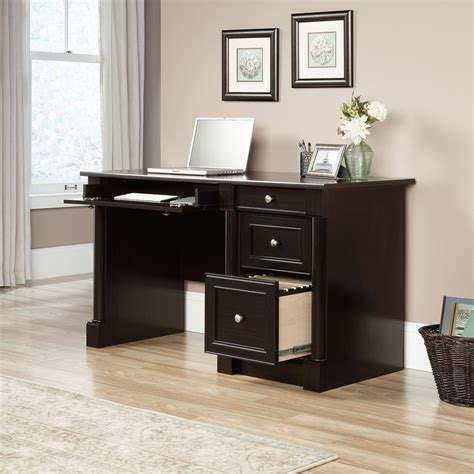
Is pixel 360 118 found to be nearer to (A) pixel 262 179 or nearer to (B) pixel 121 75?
(A) pixel 262 179

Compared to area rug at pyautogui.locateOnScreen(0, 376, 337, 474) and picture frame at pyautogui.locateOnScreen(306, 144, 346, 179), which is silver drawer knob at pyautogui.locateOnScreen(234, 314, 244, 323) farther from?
picture frame at pyautogui.locateOnScreen(306, 144, 346, 179)

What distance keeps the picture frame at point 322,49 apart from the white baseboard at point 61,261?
267 cm

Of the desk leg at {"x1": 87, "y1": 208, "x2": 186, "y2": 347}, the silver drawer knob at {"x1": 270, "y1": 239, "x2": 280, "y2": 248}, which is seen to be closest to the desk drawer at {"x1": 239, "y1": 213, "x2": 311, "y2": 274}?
the silver drawer knob at {"x1": 270, "y1": 239, "x2": 280, "y2": 248}

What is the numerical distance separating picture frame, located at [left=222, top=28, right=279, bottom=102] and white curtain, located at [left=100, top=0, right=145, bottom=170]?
2.12 meters

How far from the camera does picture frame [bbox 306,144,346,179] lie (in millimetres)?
3875

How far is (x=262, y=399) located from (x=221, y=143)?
1.39 meters

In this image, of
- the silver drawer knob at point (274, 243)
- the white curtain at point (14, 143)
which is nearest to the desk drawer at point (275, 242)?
the silver drawer knob at point (274, 243)

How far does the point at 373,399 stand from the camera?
3.52 meters

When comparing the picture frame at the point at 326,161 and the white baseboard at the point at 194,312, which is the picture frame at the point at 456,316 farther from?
the white baseboard at the point at 194,312

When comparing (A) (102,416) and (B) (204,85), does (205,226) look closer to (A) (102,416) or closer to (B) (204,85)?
(B) (204,85)

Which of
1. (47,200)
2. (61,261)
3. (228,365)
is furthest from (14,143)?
(228,365)

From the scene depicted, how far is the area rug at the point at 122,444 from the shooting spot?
2.71 meters

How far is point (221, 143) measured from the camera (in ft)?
14.6

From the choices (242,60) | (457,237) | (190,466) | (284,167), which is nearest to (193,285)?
(284,167)
